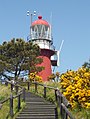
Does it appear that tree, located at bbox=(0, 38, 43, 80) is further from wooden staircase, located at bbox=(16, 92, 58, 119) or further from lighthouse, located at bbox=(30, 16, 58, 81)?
wooden staircase, located at bbox=(16, 92, 58, 119)

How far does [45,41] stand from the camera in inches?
1800

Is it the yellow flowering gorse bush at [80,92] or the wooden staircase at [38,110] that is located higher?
the yellow flowering gorse bush at [80,92]

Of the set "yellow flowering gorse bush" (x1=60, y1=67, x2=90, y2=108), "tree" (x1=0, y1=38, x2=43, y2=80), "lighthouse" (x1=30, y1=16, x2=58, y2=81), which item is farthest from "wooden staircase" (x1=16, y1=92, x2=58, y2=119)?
"lighthouse" (x1=30, y1=16, x2=58, y2=81)

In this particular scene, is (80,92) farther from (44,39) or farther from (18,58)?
(44,39)

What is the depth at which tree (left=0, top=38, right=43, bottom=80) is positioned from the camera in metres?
38.8

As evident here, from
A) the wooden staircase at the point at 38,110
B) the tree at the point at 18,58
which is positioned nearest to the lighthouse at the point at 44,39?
the tree at the point at 18,58

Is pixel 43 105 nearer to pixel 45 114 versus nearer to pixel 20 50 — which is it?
pixel 45 114

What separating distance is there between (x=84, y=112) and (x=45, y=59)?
1194 inches

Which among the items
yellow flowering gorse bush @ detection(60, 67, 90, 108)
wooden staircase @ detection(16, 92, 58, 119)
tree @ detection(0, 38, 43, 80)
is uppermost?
tree @ detection(0, 38, 43, 80)

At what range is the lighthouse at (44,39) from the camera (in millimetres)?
44719

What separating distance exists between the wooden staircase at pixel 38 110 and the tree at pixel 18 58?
64.7ft

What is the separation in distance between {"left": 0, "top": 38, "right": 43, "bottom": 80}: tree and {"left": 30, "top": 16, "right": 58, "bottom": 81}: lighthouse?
435cm

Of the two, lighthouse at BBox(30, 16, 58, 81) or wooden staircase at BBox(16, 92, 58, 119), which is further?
lighthouse at BBox(30, 16, 58, 81)

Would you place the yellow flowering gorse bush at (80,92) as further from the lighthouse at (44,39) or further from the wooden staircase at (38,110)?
the lighthouse at (44,39)
